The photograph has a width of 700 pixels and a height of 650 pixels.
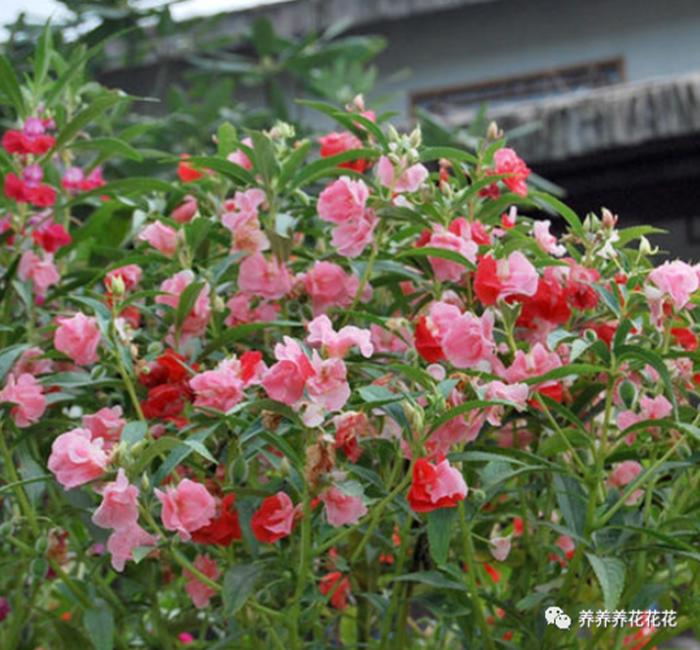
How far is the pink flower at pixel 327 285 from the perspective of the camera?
1159mm

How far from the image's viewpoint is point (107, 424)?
41.9 inches

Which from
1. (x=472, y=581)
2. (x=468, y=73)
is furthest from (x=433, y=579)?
(x=468, y=73)

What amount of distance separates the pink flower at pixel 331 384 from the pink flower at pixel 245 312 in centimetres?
29

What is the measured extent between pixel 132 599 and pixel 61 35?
1.76 metres

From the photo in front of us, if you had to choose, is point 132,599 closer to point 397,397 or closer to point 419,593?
point 419,593

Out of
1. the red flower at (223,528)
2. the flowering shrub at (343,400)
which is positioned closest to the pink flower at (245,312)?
the flowering shrub at (343,400)

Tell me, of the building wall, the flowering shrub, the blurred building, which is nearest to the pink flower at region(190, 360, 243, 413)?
the flowering shrub

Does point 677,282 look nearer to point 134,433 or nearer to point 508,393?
point 508,393

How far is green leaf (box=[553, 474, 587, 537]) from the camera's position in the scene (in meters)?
1.03

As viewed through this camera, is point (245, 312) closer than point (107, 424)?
No

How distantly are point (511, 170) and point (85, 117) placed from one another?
427 mm

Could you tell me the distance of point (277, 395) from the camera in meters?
0.92

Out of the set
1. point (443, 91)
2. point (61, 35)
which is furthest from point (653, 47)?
point (61, 35)

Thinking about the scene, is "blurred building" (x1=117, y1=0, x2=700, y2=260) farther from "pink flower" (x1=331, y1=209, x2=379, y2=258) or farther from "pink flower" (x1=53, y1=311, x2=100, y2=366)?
"pink flower" (x1=53, y1=311, x2=100, y2=366)
